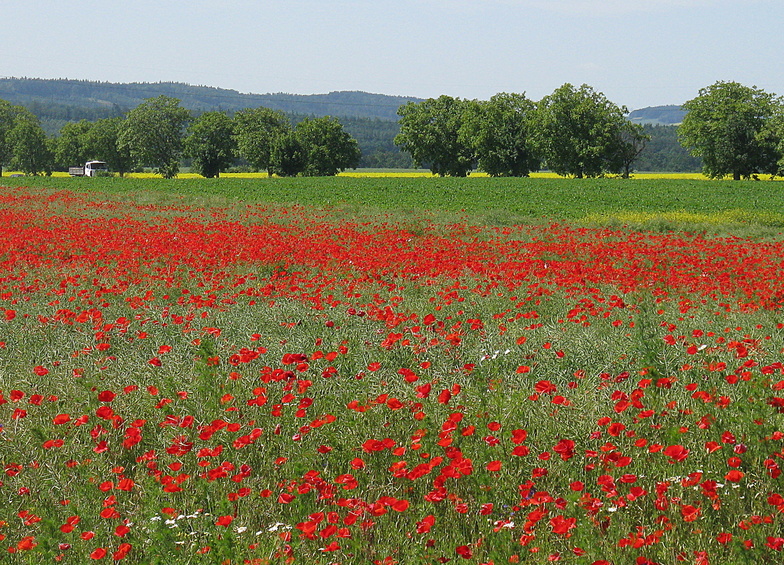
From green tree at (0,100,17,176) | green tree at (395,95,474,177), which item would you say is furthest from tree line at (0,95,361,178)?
green tree at (395,95,474,177)

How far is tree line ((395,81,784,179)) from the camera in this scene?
6925 centimetres

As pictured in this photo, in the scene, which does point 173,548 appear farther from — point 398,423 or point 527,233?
point 527,233

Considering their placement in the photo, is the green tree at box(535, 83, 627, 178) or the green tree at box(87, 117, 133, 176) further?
the green tree at box(87, 117, 133, 176)

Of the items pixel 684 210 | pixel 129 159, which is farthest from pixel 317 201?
pixel 129 159

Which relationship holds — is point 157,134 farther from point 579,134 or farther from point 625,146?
point 625,146

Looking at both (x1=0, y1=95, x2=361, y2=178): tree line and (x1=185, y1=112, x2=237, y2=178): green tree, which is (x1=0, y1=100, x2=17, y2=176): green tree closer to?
(x1=0, y1=95, x2=361, y2=178): tree line

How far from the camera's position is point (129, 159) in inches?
4213

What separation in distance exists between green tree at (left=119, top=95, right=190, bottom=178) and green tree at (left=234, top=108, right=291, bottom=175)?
28.6 ft

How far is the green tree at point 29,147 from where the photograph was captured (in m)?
103

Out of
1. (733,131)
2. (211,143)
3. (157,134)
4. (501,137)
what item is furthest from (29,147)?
(733,131)

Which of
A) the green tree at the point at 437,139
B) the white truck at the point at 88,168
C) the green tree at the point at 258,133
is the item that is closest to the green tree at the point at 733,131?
the green tree at the point at 437,139

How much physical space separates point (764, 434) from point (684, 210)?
27.4 meters

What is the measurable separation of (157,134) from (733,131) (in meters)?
71.1

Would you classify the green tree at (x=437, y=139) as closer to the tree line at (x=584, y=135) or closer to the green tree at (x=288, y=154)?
the tree line at (x=584, y=135)
